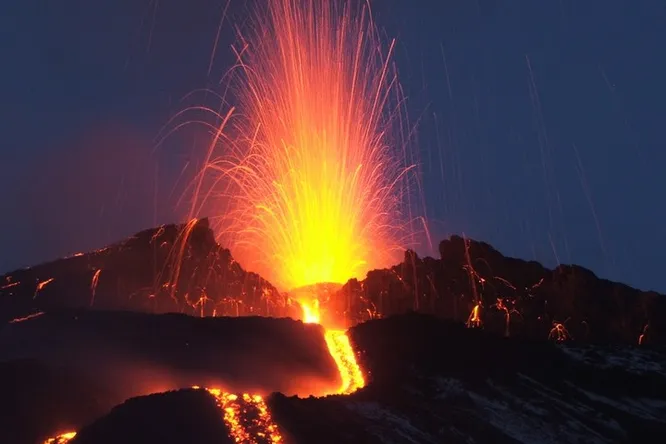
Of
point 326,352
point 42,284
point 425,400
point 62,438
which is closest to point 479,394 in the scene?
point 425,400

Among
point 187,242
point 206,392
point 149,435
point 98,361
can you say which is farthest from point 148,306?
point 149,435

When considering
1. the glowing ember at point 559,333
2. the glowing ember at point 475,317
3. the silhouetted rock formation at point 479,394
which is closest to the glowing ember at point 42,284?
the silhouetted rock formation at point 479,394

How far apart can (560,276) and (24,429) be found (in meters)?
64.5

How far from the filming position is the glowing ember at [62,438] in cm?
3250

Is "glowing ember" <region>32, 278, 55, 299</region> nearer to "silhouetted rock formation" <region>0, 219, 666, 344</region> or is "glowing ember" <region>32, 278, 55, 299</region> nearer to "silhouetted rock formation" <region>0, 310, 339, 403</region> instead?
"silhouetted rock formation" <region>0, 219, 666, 344</region>

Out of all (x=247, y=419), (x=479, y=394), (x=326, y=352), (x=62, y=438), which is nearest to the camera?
(x=62, y=438)

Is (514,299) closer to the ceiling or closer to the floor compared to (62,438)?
closer to the ceiling

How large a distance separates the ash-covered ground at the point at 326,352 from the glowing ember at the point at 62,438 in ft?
1.45

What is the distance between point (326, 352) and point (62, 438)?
2371 cm

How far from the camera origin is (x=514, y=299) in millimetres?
78750

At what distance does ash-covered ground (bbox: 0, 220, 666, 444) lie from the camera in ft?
116

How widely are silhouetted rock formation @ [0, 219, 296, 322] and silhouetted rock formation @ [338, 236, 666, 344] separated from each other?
11.7 m

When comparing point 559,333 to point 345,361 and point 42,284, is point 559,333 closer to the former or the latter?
point 345,361

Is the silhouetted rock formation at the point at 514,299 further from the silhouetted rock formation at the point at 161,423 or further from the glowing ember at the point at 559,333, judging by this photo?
Answer: the silhouetted rock formation at the point at 161,423
